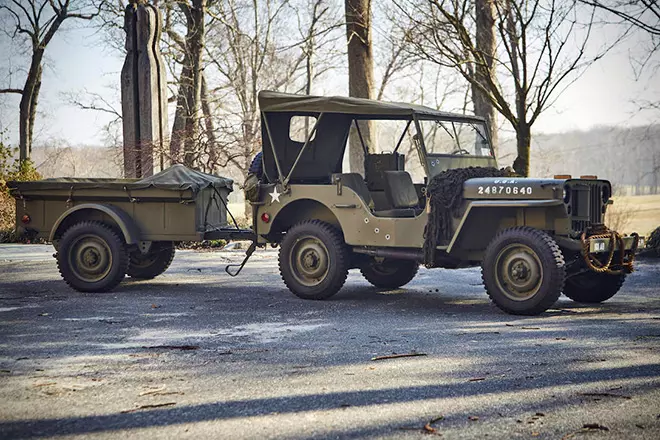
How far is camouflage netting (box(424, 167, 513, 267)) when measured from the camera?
9.14 meters

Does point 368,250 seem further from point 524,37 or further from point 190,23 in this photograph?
point 190,23

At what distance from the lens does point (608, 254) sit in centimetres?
909

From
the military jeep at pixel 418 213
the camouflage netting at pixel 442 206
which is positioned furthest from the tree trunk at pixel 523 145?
the camouflage netting at pixel 442 206

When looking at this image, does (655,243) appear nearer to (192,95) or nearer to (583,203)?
(583,203)

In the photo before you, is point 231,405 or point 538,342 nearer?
point 231,405

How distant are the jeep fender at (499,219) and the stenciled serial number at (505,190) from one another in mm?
99

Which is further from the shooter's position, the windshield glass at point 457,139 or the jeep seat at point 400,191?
the jeep seat at point 400,191

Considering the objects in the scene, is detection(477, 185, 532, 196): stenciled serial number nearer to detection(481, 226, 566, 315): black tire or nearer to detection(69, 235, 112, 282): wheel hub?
detection(481, 226, 566, 315): black tire

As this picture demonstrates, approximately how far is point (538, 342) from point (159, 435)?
12.3 ft

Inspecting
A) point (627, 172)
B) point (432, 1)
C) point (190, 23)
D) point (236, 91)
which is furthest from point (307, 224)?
point (627, 172)

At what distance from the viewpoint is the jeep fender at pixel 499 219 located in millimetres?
8734

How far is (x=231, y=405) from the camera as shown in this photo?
5.13 meters

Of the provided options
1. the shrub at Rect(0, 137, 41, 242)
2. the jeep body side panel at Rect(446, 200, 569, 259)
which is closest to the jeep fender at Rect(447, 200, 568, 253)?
the jeep body side panel at Rect(446, 200, 569, 259)

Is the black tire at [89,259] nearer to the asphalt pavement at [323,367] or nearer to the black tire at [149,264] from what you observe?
the asphalt pavement at [323,367]
